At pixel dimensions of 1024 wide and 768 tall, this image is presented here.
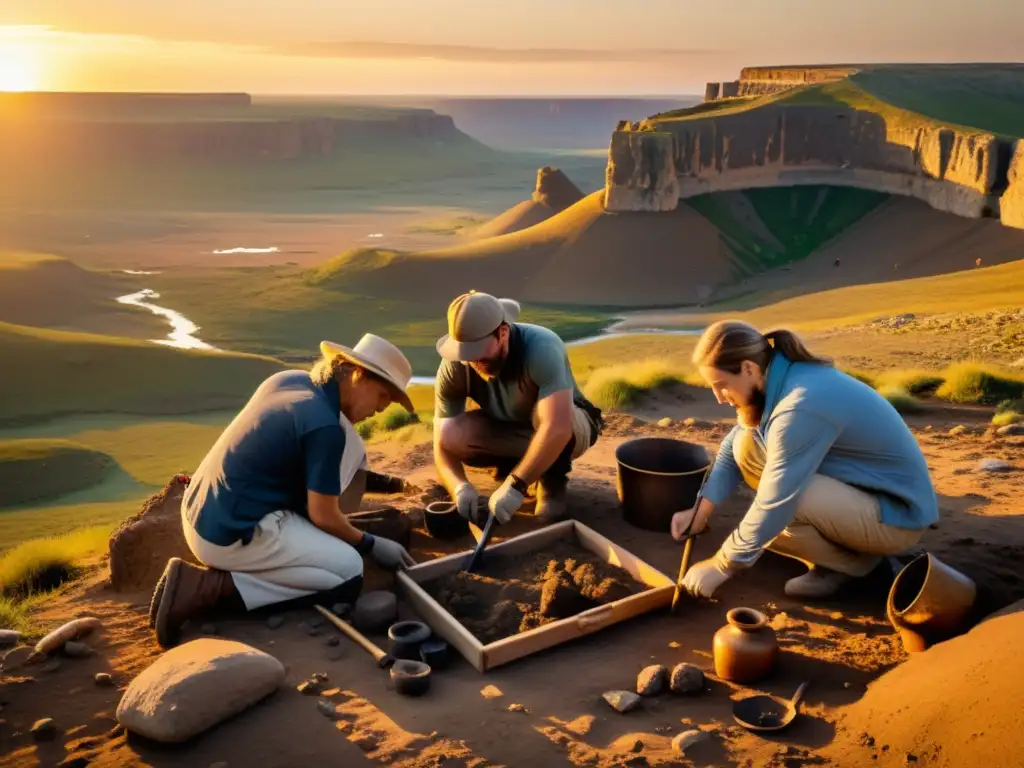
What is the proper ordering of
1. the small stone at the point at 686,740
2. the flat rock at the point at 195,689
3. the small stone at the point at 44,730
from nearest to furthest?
1. the small stone at the point at 686,740
2. the flat rock at the point at 195,689
3. the small stone at the point at 44,730

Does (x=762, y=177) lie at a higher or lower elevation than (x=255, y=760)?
higher

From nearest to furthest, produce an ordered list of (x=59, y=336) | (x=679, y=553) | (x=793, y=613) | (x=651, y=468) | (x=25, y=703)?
(x=25, y=703) < (x=793, y=613) < (x=679, y=553) < (x=651, y=468) < (x=59, y=336)

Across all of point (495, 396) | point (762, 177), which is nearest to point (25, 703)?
point (495, 396)

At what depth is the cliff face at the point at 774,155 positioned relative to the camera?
156 feet

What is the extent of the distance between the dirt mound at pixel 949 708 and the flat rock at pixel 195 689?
7.90ft

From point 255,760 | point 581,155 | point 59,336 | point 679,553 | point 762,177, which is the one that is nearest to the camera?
point 255,760

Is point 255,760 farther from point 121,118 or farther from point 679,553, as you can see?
point 121,118

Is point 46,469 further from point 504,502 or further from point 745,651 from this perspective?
point 745,651

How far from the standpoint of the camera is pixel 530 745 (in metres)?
3.67

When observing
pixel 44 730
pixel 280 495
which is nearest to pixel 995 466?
pixel 280 495

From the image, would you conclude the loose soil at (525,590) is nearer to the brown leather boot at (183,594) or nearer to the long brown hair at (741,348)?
the brown leather boot at (183,594)

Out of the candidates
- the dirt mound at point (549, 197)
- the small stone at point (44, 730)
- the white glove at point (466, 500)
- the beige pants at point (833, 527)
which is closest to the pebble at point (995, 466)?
the beige pants at point (833, 527)

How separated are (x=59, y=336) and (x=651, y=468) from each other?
103ft

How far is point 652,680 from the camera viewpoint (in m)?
4.03
